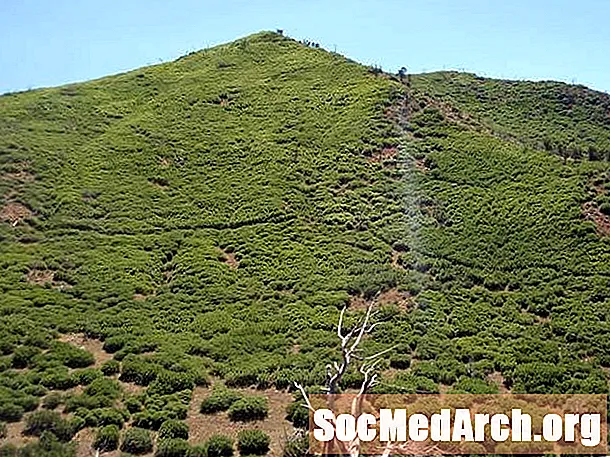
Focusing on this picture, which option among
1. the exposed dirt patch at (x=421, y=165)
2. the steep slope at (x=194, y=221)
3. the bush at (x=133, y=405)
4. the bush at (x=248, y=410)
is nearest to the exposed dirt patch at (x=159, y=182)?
the steep slope at (x=194, y=221)

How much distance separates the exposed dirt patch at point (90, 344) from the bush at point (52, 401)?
362 cm

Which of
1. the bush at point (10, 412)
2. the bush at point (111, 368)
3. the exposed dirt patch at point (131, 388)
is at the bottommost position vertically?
the bush at point (10, 412)

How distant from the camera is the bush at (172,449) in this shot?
20.4 meters

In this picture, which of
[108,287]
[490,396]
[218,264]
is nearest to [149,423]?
[490,396]

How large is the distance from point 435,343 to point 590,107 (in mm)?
58347

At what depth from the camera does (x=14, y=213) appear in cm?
4359

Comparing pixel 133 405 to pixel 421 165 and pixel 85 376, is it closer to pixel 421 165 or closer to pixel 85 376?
pixel 85 376

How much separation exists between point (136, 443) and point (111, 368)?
654 cm

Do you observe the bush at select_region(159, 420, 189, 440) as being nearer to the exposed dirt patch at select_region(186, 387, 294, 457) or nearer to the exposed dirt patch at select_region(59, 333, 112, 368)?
the exposed dirt patch at select_region(186, 387, 294, 457)

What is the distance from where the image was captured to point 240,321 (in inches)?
1276

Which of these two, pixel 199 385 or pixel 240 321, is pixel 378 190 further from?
pixel 199 385

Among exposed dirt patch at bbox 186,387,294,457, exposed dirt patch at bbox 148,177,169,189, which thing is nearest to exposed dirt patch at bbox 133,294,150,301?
exposed dirt patch at bbox 186,387,294,457

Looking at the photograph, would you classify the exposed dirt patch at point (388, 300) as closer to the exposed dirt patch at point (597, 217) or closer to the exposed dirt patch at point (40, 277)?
the exposed dirt patch at point (597, 217)

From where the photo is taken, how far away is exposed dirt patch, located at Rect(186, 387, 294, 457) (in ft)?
71.0
